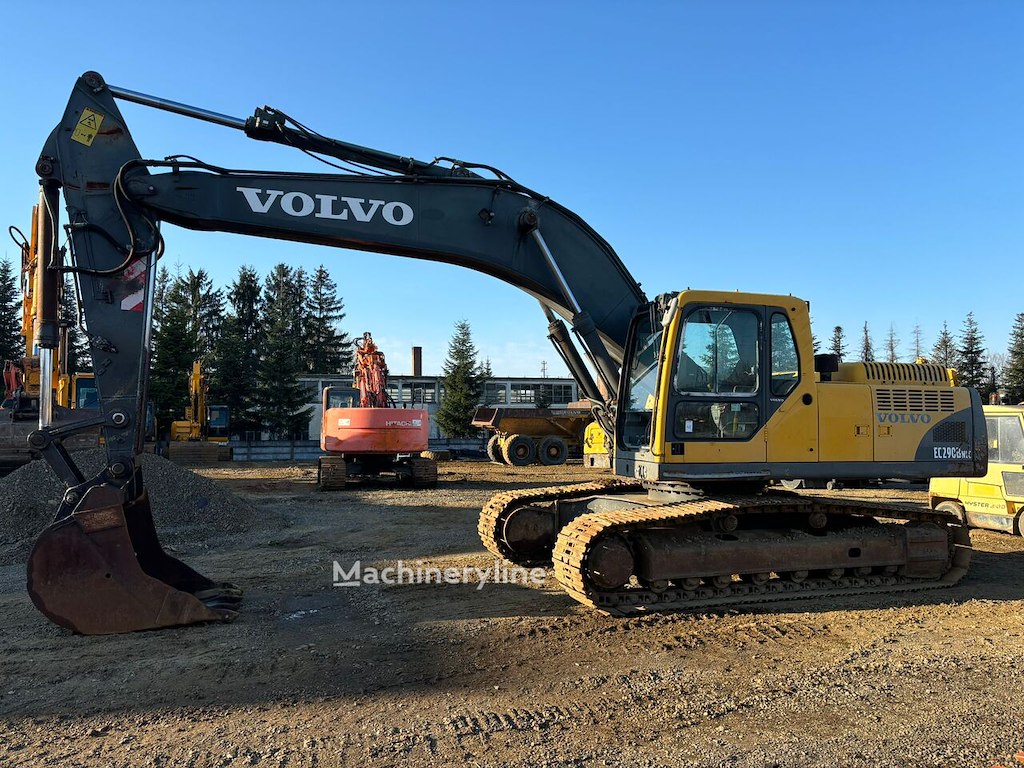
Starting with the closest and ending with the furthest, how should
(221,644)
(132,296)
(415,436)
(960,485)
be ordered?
(221,644)
(132,296)
(960,485)
(415,436)

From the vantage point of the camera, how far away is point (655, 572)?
263 inches

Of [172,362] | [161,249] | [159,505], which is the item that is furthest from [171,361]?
[161,249]

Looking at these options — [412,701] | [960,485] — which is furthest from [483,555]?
[960,485]

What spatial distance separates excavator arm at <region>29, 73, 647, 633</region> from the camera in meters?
5.95

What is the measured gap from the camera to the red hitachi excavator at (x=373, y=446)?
57.2 feet

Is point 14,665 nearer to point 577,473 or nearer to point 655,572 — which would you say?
point 655,572

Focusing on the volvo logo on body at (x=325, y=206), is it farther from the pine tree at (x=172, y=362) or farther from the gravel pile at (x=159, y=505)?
→ the pine tree at (x=172, y=362)

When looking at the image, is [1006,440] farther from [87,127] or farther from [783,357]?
[87,127]

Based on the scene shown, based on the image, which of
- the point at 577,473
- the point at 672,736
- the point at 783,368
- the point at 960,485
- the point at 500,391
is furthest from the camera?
the point at 500,391

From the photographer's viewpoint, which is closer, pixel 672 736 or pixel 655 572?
pixel 672 736

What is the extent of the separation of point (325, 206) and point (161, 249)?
→ 151cm

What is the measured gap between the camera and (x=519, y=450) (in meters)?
27.9

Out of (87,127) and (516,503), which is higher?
(87,127)

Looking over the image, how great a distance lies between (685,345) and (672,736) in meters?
3.61
